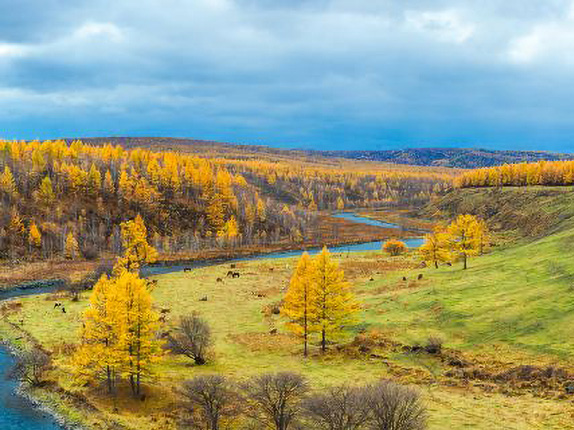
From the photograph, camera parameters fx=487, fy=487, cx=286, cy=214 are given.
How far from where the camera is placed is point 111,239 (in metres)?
136

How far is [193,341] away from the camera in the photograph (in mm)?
50219

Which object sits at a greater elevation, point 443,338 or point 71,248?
point 443,338

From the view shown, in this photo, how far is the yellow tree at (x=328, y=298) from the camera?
174 feet

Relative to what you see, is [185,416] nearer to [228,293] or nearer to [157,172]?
[228,293]

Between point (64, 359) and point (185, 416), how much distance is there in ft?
67.6

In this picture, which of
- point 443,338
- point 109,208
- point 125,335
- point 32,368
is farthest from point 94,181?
point 443,338

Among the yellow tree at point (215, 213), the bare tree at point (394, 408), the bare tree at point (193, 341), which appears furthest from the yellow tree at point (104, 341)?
the yellow tree at point (215, 213)


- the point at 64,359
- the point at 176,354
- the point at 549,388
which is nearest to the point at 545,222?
the point at 549,388

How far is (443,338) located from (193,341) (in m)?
26.0

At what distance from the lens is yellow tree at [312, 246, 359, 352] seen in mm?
52906

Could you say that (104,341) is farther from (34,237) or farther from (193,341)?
(34,237)

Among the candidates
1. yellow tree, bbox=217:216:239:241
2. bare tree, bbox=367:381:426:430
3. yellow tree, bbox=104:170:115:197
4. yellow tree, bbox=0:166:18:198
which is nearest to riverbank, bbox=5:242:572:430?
bare tree, bbox=367:381:426:430

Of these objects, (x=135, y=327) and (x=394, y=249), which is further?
(x=394, y=249)

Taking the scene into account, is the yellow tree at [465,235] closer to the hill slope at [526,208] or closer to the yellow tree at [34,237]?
the hill slope at [526,208]
